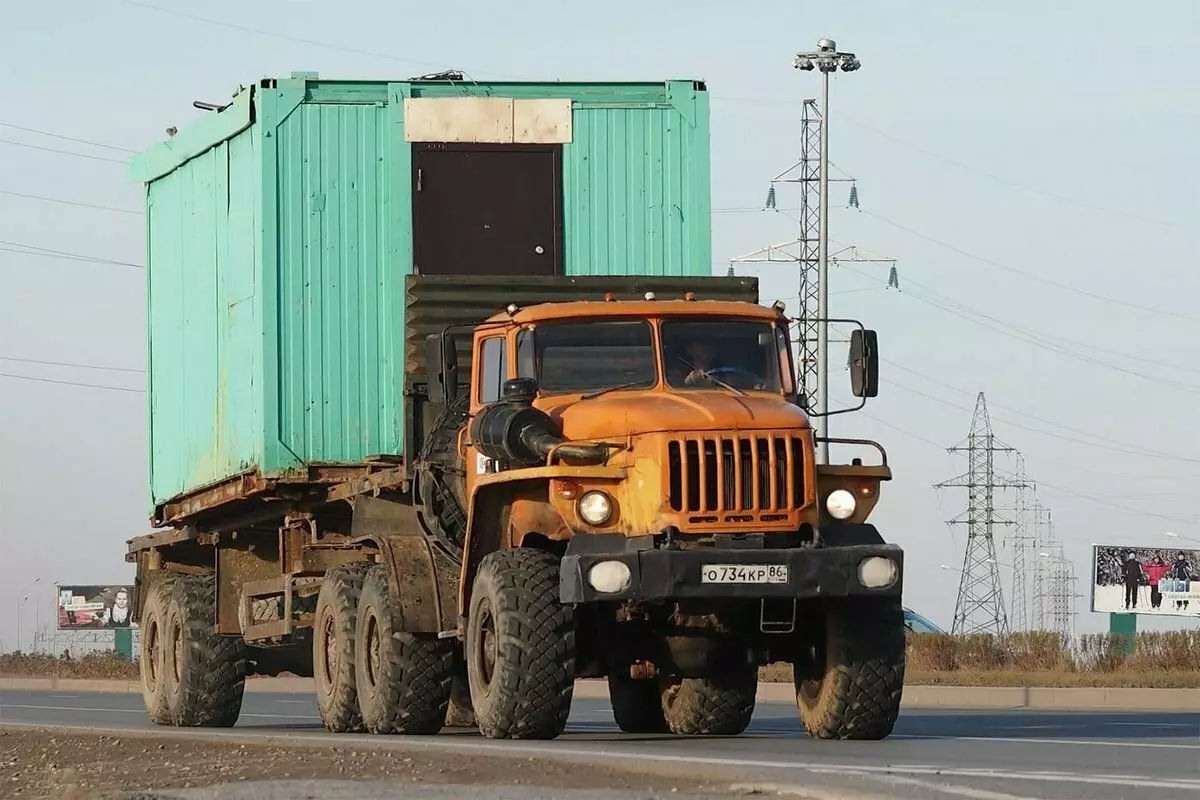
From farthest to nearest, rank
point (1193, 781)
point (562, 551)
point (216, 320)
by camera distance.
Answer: point (216, 320), point (562, 551), point (1193, 781)

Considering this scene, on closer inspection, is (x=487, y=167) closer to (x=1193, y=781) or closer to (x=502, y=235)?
(x=502, y=235)

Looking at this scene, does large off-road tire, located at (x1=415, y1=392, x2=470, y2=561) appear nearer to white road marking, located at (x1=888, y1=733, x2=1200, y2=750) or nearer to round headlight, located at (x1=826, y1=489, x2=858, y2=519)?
round headlight, located at (x1=826, y1=489, x2=858, y2=519)

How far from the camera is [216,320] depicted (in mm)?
19359

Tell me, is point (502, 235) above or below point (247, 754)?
above

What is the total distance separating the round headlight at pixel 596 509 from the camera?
1381 cm

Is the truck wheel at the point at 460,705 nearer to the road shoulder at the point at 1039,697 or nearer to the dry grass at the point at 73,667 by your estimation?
the road shoulder at the point at 1039,697

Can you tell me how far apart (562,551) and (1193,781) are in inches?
206

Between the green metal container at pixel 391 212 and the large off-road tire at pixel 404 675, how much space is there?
211 cm

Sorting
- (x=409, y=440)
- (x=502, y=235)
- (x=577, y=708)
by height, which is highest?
(x=502, y=235)

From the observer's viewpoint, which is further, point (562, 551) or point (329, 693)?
point (329, 693)

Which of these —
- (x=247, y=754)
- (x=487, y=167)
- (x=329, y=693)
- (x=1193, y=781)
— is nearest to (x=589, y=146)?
(x=487, y=167)

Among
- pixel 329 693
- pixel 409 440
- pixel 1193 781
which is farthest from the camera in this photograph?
pixel 329 693

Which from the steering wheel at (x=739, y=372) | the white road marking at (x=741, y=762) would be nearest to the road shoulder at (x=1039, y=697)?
the steering wheel at (x=739, y=372)

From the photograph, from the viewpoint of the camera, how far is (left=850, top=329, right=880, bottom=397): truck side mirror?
49.2 ft
